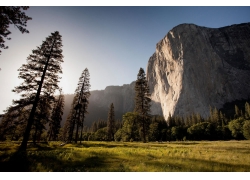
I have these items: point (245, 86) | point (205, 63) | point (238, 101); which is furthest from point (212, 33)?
point (238, 101)

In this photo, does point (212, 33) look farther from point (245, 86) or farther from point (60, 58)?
point (60, 58)

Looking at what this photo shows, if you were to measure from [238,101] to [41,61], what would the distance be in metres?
172

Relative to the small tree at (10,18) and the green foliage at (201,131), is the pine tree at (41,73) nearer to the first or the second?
the small tree at (10,18)

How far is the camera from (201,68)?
14875 cm

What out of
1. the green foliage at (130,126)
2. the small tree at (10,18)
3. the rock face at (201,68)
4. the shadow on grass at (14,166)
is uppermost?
the rock face at (201,68)

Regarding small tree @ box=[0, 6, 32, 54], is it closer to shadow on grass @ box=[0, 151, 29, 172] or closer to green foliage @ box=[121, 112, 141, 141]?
shadow on grass @ box=[0, 151, 29, 172]

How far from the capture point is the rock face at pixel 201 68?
139625mm

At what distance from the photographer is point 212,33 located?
177875mm

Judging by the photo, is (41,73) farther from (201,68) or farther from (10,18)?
(201,68)

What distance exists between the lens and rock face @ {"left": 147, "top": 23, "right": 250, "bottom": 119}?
140 meters

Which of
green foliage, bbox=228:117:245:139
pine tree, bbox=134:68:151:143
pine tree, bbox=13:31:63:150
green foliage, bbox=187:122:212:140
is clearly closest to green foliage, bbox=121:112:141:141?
pine tree, bbox=134:68:151:143

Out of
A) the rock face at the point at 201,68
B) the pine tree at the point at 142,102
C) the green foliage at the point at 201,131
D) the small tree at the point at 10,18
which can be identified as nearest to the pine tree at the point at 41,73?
the small tree at the point at 10,18

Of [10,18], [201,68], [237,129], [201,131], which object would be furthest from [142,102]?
[201,68]

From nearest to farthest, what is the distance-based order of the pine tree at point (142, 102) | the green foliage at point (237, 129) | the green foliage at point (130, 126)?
the pine tree at point (142, 102), the green foliage at point (130, 126), the green foliage at point (237, 129)
